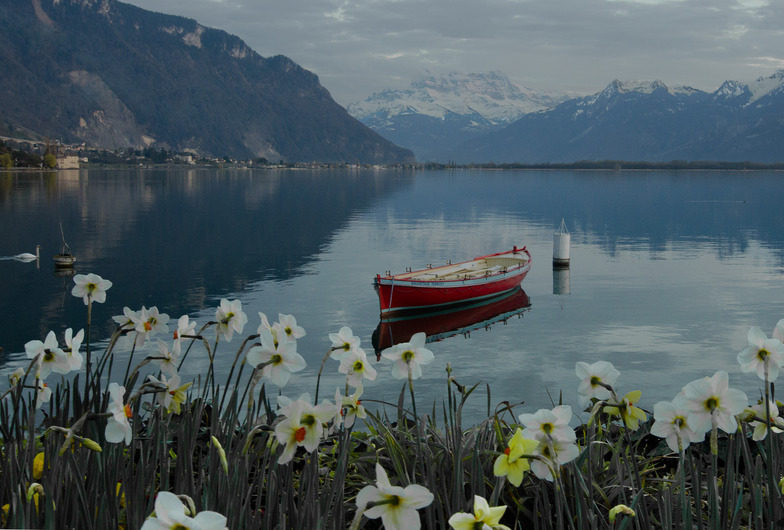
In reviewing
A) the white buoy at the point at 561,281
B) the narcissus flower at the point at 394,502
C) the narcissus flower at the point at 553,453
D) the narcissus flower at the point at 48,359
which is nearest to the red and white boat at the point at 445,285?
the white buoy at the point at 561,281

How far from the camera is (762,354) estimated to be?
3.82 metres

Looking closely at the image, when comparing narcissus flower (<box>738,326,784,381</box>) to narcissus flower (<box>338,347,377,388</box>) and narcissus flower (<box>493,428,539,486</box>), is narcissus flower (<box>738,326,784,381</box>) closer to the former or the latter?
narcissus flower (<box>493,428,539,486</box>)

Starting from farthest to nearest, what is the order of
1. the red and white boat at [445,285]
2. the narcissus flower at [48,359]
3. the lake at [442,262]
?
the red and white boat at [445,285]
the lake at [442,262]
the narcissus flower at [48,359]

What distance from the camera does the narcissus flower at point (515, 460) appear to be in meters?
3.16

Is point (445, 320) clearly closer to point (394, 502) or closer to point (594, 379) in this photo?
point (594, 379)

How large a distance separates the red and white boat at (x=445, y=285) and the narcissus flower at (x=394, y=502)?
92.9 feet

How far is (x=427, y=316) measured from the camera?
32.8 m

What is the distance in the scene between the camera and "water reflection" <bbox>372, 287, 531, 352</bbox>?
29688 mm

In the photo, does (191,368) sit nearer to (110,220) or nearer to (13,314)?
(13,314)

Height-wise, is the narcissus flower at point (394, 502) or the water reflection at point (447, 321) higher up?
the narcissus flower at point (394, 502)

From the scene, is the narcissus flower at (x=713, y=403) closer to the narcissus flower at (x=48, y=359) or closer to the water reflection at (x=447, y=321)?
the narcissus flower at (x=48, y=359)

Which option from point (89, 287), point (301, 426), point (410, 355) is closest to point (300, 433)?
point (301, 426)

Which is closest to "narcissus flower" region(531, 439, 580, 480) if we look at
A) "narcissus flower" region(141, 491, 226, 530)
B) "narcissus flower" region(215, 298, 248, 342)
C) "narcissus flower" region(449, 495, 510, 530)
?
"narcissus flower" region(449, 495, 510, 530)

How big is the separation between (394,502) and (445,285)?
30141 millimetres
